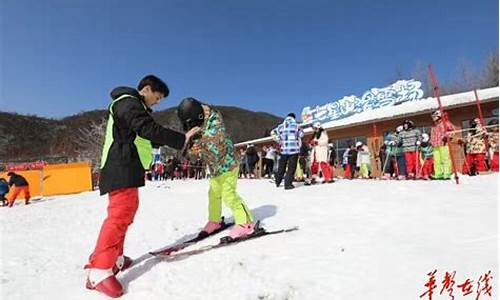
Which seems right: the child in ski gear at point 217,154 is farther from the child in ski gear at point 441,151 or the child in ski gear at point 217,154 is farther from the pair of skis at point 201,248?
the child in ski gear at point 441,151

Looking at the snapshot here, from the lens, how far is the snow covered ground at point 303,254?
2.90 metres

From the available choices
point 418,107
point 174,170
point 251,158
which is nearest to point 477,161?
point 418,107

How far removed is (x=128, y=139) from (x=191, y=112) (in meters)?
1.14

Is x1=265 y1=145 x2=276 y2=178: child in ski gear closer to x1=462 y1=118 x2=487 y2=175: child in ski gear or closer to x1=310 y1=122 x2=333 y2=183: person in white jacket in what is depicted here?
x1=310 y1=122 x2=333 y2=183: person in white jacket

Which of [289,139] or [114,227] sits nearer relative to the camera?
[114,227]

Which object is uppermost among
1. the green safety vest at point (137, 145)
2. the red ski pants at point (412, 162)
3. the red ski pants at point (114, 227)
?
the green safety vest at point (137, 145)

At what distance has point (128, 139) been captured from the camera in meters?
3.40

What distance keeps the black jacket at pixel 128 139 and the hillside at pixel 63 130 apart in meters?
51.4

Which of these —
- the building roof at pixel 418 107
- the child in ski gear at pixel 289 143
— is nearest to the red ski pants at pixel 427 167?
the child in ski gear at pixel 289 143

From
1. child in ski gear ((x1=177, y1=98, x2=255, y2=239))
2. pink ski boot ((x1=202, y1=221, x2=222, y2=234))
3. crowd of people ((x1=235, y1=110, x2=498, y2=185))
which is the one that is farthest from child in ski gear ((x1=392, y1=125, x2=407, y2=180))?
child in ski gear ((x1=177, y1=98, x2=255, y2=239))

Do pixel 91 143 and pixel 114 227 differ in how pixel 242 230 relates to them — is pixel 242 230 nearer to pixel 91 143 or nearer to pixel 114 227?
pixel 114 227

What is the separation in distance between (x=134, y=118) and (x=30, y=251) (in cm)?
237

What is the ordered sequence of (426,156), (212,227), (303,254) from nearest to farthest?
1. (303,254)
2. (212,227)
3. (426,156)

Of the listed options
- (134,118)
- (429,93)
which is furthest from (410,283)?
(429,93)
